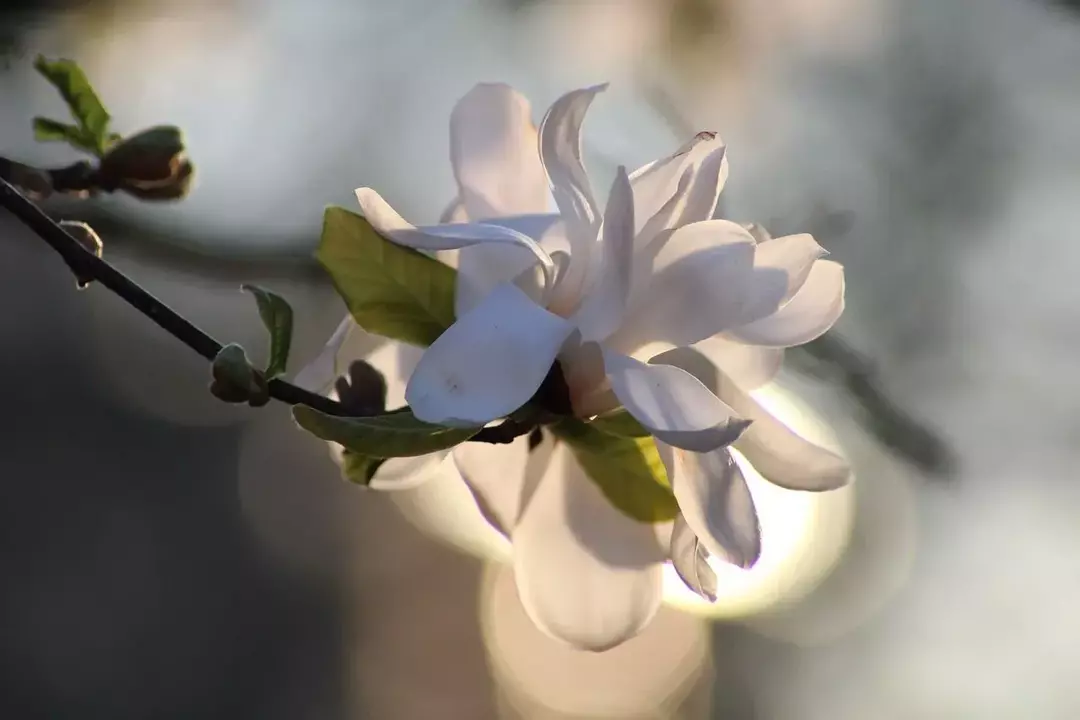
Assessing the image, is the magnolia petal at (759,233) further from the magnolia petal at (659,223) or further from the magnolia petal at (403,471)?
the magnolia petal at (403,471)

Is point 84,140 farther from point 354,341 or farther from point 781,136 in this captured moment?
point 781,136

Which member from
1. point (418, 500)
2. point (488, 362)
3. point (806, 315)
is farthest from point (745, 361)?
point (418, 500)

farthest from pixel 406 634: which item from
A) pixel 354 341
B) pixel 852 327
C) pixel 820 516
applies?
pixel 354 341

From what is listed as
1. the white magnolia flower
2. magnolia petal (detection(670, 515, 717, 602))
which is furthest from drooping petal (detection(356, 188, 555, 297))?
magnolia petal (detection(670, 515, 717, 602))

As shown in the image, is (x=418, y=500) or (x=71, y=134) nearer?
(x=71, y=134)

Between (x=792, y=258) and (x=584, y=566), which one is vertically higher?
(x=792, y=258)

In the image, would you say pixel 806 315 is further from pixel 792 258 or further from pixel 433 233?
Result: pixel 433 233

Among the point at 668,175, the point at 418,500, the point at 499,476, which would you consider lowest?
the point at 418,500

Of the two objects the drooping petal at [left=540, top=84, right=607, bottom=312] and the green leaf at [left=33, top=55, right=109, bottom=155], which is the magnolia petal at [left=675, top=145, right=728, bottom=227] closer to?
the drooping petal at [left=540, top=84, right=607, bottom=312]

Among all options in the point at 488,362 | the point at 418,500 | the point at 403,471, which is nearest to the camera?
the point at 488,362
